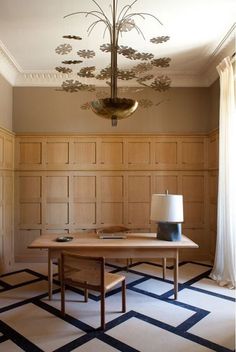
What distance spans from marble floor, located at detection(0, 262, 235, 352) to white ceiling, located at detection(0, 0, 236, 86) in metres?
3.10

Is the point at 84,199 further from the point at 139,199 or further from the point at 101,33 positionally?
the point at 101,33

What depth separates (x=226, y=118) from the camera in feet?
12.6

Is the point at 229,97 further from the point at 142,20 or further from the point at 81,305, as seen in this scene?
the point at 81,305

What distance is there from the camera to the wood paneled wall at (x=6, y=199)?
4.36 m

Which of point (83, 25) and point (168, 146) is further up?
point (83, 25)

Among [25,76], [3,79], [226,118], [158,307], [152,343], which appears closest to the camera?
[152,343]

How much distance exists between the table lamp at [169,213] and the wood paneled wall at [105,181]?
1492mm

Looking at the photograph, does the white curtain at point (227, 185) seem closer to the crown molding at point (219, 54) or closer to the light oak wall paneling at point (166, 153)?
the crown molding at point (219, 54)

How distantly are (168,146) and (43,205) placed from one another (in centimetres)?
232

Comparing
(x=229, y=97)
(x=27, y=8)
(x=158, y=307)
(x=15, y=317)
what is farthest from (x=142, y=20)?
(x=15, y=317)

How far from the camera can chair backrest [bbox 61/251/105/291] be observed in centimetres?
269

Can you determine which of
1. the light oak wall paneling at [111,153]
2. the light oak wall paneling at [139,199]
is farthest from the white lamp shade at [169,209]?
the light oak wall paneling at [111,153]

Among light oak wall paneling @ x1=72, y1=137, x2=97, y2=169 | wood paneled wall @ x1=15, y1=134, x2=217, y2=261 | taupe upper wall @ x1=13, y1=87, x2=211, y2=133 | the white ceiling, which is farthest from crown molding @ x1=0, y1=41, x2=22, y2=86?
light oak wall paneling @ x1=72, y1=137, x2=97, y2=169

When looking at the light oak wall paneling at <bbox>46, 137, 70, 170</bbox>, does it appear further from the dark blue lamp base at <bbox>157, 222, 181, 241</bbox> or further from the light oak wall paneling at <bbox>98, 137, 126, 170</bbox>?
the dark blue lamp base at <bbox>157, 222, 181, 241</bbox>
